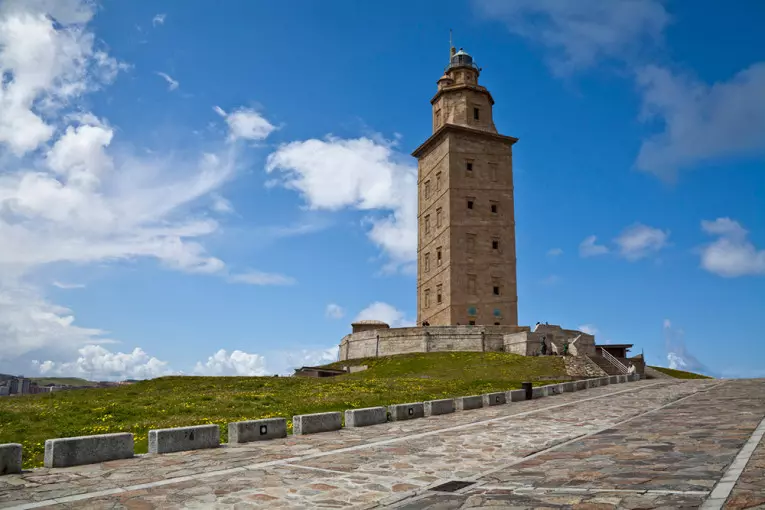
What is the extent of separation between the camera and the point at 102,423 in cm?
1802

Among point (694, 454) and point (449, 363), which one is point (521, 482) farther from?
point (449, 363)

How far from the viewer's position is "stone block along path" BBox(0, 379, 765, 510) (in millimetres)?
7688

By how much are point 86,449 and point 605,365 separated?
40845 mm

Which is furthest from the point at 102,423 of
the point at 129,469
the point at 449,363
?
the point at 449,363

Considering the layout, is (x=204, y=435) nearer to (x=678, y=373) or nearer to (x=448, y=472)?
(x=448, y=472)

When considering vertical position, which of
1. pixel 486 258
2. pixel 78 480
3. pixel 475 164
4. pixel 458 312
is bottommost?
pixel 78 480

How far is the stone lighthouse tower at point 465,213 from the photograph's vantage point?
60250mm

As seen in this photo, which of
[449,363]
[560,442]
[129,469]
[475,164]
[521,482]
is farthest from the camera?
[475,164]

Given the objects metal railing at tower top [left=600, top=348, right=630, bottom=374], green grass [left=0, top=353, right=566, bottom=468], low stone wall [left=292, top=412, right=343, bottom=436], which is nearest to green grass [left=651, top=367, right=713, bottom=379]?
metal railing at tower top [left=600, top=348, right=630, bottom=374]

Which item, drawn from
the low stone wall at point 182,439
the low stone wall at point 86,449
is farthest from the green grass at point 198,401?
the low stone wall at point 86,449

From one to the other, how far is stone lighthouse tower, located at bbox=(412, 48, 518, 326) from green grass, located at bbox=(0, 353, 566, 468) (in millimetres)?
19267

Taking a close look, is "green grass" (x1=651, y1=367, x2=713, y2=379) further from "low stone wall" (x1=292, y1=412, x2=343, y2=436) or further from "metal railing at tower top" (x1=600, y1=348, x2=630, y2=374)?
"low stone wall" (x1=292, y1=412, x2=343, y2=436)

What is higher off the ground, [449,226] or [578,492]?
[449,226]

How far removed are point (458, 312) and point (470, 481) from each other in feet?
165
